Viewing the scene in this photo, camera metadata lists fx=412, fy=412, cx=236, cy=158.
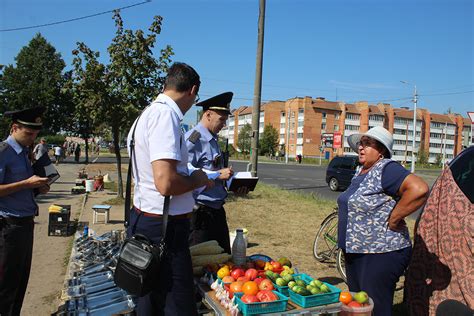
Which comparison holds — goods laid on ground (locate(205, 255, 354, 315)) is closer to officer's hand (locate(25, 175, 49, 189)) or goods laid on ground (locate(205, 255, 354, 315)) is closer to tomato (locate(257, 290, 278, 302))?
tomato (locate(257, 290, 278, 302))

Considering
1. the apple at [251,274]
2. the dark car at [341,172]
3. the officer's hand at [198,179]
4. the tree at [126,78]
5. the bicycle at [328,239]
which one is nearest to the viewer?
the officer's hand at [198,179]

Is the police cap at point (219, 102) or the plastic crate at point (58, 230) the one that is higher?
the police cap at point (219, 102)

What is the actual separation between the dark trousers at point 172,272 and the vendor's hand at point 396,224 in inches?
64.7

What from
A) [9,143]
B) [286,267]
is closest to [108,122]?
[9,143]

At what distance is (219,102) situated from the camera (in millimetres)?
3938

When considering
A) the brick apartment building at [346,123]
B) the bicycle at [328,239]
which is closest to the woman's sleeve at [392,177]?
the bicycle at [328,239]

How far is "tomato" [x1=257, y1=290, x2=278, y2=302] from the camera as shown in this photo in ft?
8.61

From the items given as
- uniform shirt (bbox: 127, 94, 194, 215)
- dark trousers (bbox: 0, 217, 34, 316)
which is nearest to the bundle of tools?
dark trousers (bbox: 0, 217, 34, 316)

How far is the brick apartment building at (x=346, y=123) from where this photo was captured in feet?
326

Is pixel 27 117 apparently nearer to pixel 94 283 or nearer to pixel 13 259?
pixel 13 259

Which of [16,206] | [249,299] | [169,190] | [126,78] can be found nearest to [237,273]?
[249,299]

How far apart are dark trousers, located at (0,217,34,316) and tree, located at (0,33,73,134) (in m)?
34.4

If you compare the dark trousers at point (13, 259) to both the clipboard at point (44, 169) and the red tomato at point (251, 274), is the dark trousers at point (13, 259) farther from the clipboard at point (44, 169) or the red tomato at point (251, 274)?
the red tomato at point (251, 274)

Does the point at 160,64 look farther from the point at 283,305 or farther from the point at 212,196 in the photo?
the point at 283,305
